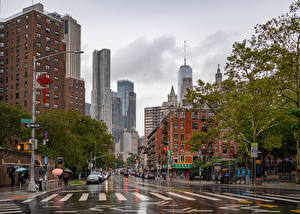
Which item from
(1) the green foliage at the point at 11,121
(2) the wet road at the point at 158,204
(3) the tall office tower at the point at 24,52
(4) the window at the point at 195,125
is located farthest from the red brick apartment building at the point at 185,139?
(2) the wet road at the point at 158,204

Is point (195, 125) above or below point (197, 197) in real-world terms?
above

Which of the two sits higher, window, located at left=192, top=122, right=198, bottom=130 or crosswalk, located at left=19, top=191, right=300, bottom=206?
window, located at left=192, top=122, right=198, bottom=130

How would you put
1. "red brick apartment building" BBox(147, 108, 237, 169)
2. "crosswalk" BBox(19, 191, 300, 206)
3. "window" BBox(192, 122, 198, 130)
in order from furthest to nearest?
1. "window" BBox(192, 122, 198, 130)
2. "red brick apartment building" BBox(147, 108, 237, 169)
3. "crosswalk" BBox(19, 191, 300, 206)

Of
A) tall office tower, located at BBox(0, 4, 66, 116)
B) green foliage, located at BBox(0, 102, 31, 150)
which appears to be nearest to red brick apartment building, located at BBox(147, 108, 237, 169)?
tall office tower, located at BBox(0, 4, 66, 116)

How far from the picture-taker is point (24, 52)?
107m

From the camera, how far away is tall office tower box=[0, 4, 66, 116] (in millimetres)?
106637

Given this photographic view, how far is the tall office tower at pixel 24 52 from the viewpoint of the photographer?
350ft

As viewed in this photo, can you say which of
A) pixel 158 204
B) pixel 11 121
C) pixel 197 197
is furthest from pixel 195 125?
pixel 158 204

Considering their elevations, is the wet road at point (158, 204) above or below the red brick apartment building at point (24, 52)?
below

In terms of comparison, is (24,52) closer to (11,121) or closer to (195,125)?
(11,121)

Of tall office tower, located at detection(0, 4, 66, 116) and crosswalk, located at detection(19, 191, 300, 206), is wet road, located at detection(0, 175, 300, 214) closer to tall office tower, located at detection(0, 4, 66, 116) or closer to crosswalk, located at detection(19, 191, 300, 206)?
crosswalk, located at detection(19, 191, 300, 206)

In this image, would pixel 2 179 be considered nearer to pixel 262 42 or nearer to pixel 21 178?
pixel 21 178

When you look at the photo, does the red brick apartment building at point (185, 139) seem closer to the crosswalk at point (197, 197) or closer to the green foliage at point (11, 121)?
the green foliage at point (11, 121)

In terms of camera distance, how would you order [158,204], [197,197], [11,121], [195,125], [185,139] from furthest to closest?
1. [195,125]
2. [185,139]
3. [11,121]
4. [197,197]
5. [158,204]
